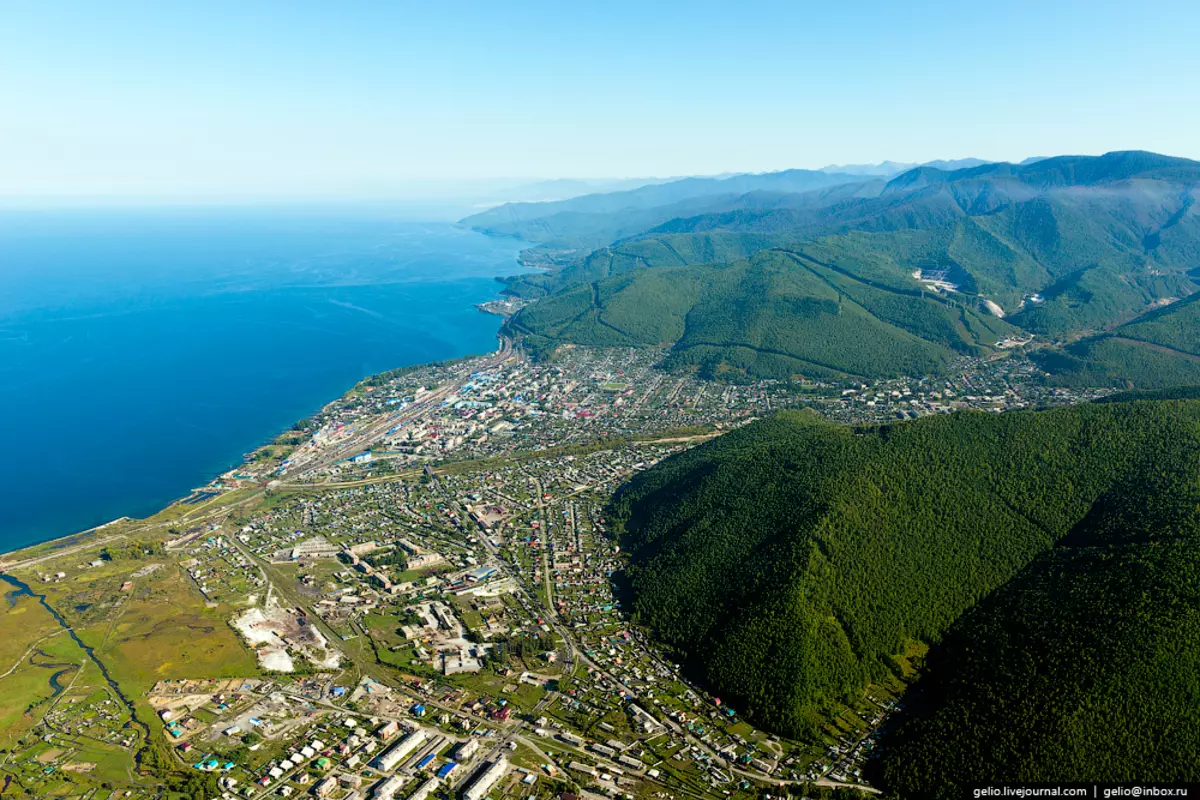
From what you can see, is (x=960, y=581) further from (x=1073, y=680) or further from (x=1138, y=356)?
(x=1138, y=356)

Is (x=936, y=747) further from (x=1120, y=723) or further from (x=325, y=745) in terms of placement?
(x=325, y=745)

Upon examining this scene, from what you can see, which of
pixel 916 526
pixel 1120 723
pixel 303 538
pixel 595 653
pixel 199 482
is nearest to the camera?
pixel 1120 723

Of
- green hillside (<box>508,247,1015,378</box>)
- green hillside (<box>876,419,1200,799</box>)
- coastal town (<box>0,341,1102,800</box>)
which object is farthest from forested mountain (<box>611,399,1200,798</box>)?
Result: green hillside (<box>508,247,1015,378</box>)

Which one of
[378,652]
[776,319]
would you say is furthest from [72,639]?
[776,319]

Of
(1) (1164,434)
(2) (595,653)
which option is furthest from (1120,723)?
(1) (1164,434)

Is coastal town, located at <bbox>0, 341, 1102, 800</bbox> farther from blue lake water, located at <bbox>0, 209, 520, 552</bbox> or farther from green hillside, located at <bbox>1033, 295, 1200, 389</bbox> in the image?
green hillside, located at <bbox>1033, 295, 1200, 389</bbox>

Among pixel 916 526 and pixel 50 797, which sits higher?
pixel 916 526
